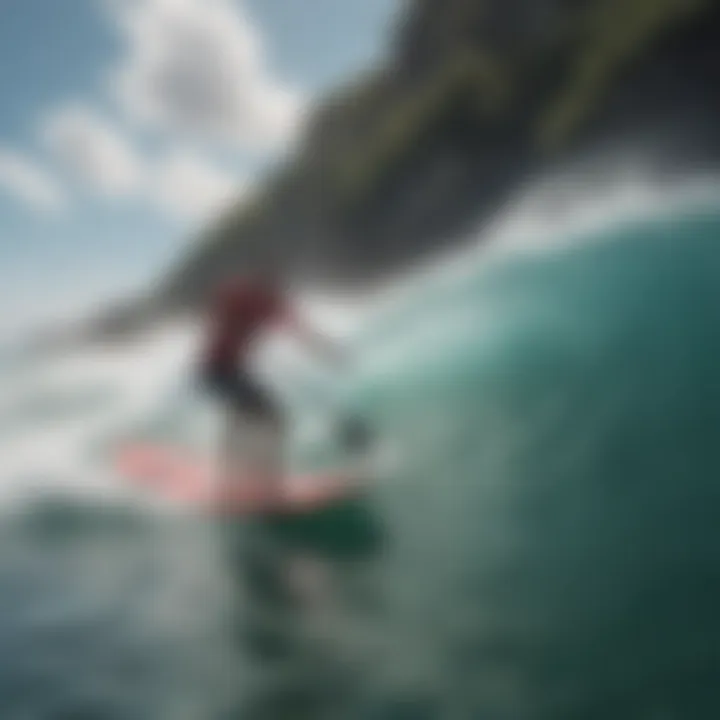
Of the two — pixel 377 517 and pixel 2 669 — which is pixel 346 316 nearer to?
pixel 377 517

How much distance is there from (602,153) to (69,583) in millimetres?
2027

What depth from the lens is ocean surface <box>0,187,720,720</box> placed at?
6.11ft

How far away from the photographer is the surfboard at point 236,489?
229cm

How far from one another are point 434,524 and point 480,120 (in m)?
1.22

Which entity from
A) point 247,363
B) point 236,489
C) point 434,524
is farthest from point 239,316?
point 434,524

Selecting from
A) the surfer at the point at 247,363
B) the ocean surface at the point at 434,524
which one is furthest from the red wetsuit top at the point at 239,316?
the ocean surface at the point at 434,524

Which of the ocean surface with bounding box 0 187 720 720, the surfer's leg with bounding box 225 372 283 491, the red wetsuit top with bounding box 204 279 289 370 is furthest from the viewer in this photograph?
the surfer's leg with bounding box 225 372 283 491

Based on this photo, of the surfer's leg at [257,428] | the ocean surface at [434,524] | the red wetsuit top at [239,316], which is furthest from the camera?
the surfer's leg at [257,428]

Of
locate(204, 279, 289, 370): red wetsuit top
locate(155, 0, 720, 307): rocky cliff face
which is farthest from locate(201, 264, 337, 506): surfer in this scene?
locate(155, 0, 720, 307): rocky cliff face

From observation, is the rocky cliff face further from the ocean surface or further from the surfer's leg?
the surfer's leg

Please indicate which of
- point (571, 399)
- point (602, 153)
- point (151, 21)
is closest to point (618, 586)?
point (571, 399)

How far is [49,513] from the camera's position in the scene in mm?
2416

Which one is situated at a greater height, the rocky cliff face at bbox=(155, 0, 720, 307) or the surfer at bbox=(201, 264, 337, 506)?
the rocky cliff face at bbox=(155, 0, 720, 307)

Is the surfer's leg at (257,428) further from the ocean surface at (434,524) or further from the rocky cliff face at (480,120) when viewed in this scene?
the rocky cliff face at (480,120)
